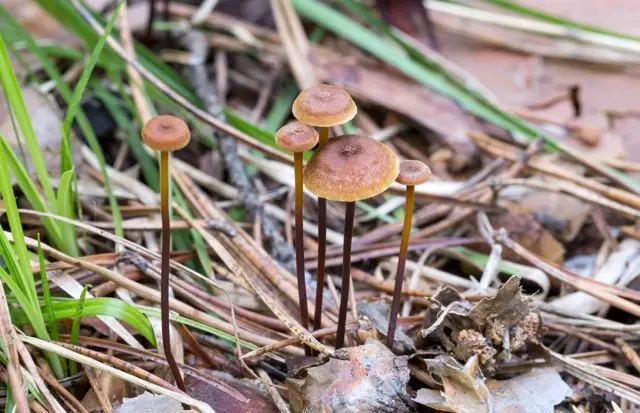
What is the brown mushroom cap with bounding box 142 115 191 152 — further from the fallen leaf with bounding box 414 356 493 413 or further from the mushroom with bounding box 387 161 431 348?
the fallen leaf with bounding box 414 356 493 413

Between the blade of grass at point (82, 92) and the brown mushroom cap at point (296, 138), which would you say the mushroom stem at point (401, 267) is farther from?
the blade of grass at point (82, 92)

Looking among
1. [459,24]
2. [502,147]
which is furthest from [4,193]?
[459,24]

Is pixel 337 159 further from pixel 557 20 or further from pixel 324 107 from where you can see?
pixel 557 20

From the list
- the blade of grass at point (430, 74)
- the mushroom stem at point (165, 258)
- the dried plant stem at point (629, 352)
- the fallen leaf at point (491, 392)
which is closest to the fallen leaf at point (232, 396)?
the mushroom stem at point (165, 258)

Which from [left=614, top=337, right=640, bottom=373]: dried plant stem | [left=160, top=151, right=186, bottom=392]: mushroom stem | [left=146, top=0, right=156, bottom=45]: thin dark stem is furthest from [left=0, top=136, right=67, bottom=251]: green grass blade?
[left=614, top=337, right=640, bottom=373]: dried plant stem

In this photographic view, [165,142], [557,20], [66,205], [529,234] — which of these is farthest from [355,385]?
[557,20]

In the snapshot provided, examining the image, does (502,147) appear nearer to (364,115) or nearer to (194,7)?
(364,115)

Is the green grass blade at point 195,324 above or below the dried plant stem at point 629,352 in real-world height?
above
